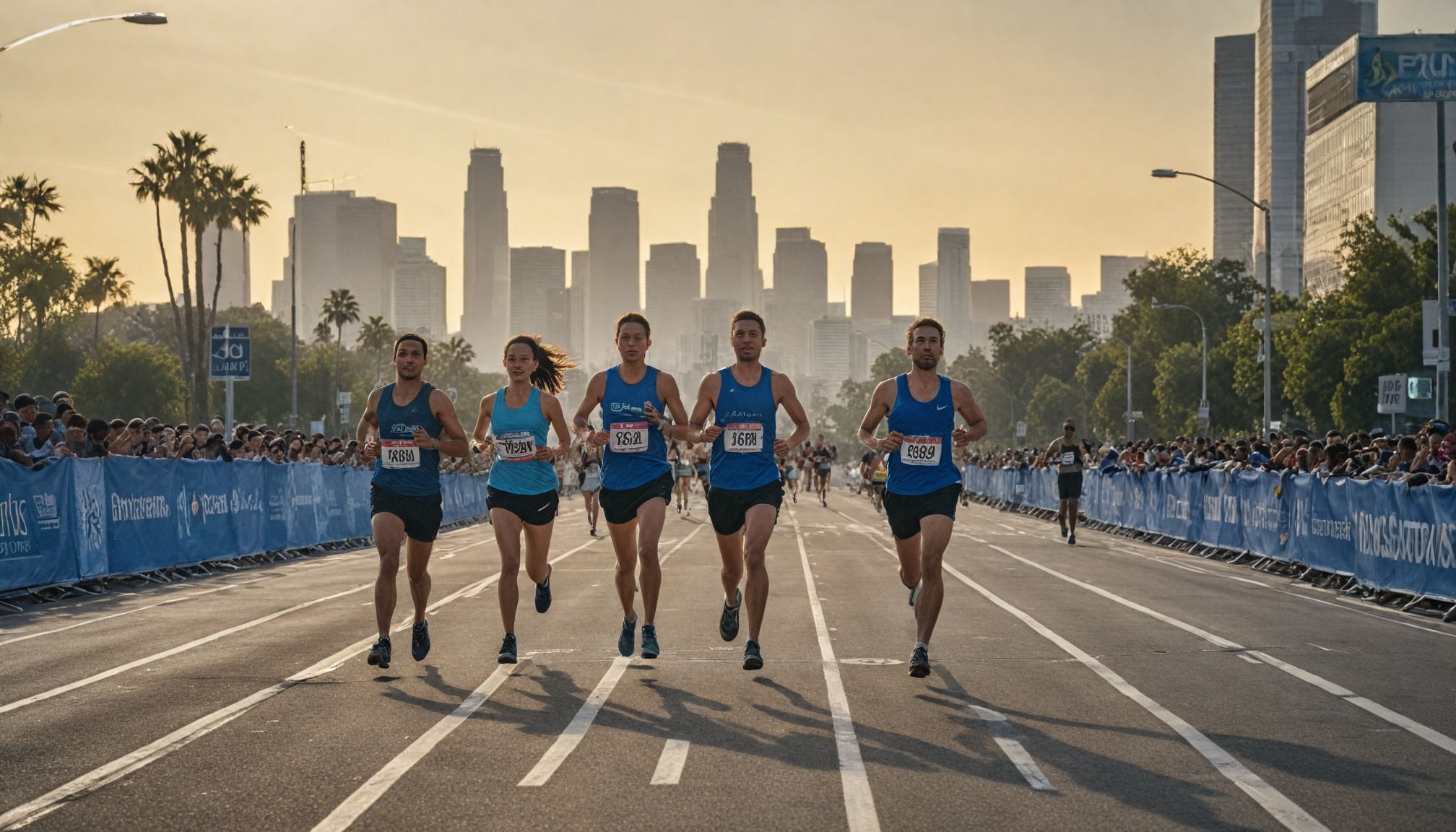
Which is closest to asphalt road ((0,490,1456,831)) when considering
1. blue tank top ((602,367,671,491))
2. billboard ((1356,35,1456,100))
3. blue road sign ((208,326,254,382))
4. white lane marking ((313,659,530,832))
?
white lane marking ((313,659,530,832))

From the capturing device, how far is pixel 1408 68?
36.1 m

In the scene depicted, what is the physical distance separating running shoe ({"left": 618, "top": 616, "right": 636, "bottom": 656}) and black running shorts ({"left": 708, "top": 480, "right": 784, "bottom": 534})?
3.26 ft

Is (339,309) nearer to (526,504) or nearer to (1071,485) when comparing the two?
(1071,485)

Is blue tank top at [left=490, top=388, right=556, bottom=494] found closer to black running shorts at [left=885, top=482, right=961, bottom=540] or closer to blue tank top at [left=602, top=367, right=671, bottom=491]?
blue tank top at [left=602, top=367, right=671, bottom=491]

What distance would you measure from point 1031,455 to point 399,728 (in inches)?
1849

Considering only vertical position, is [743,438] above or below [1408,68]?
below

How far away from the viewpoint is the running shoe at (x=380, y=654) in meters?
10.6

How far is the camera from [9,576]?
1728 cm

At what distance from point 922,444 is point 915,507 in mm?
422

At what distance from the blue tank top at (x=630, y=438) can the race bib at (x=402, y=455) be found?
1258 mm

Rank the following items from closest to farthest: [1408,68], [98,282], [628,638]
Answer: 1. [628,638]
2. [1408,68]
3. [98,282]

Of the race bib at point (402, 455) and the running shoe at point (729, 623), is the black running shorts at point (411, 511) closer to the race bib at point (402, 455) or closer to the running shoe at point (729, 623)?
the race bib at point (402, 455)

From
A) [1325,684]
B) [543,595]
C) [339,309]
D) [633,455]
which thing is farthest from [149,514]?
[339,309]

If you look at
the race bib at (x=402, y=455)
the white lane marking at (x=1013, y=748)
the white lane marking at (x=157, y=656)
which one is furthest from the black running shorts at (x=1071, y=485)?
the white lane marking at (x=1013, y=748)
